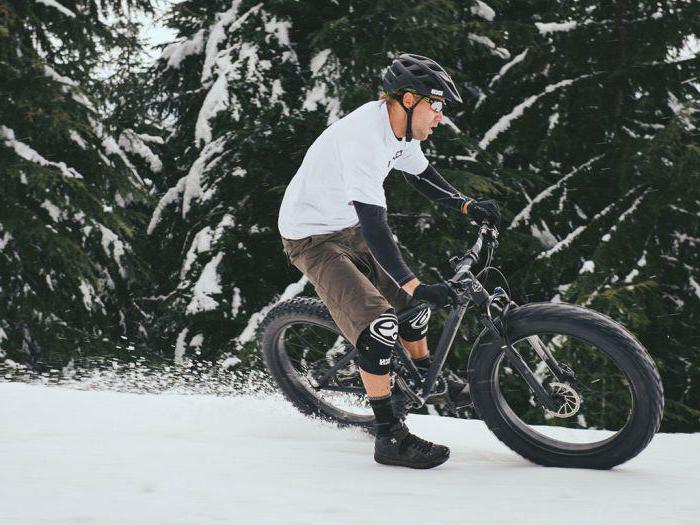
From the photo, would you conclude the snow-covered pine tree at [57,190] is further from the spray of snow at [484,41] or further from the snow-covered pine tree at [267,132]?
A: the spray of snow at [484,41]

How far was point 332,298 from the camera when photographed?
13.6ft

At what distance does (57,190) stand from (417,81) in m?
6.19

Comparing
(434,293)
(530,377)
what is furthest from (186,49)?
(530,377)

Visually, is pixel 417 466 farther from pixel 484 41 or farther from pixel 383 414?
pixel 484 41

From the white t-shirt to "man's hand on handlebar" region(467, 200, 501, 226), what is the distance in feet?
1.45

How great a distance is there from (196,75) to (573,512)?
365 inches

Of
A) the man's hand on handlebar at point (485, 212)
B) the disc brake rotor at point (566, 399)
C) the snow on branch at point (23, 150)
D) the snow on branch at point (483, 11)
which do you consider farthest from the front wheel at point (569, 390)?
the snow on branch at point (23, 150)

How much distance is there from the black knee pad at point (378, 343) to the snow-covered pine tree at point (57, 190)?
17.5ft

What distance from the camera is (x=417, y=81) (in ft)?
12.9

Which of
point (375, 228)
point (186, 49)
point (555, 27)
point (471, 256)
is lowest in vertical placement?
point (471, 256)

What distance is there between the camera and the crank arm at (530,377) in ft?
12.9

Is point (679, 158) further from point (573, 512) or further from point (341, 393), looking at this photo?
point (573, 512)

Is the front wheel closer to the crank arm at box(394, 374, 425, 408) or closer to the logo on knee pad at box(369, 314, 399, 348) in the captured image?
the crank arm at box(394, 374, 425, 408)

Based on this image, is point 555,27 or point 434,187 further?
point 555,27
